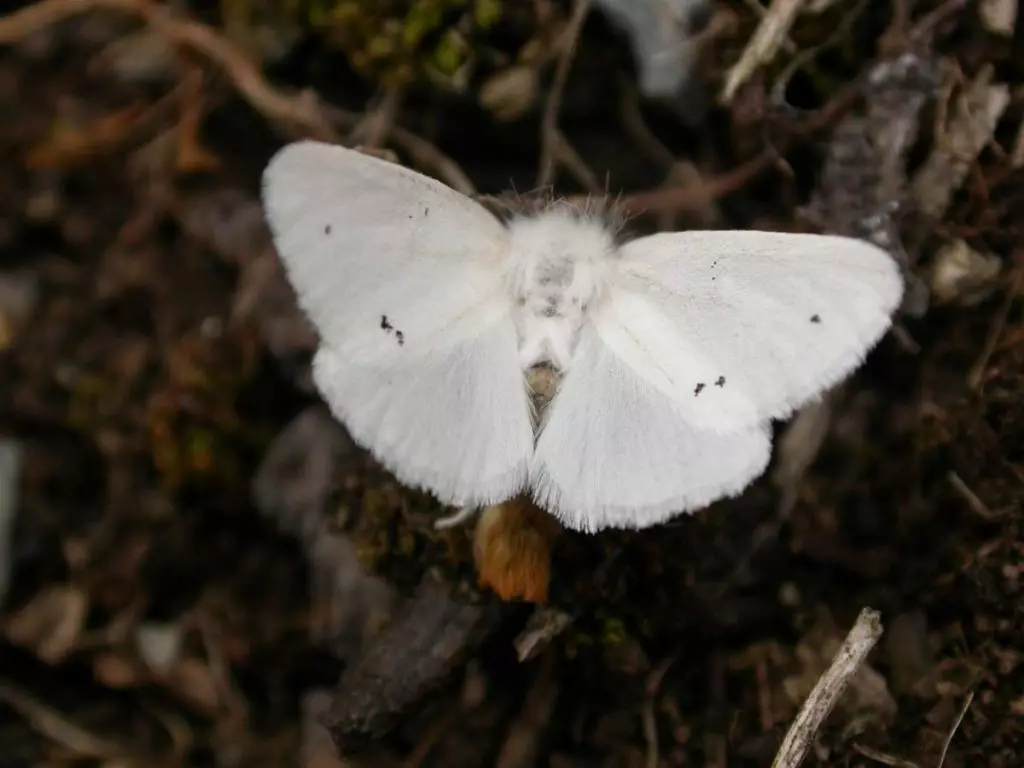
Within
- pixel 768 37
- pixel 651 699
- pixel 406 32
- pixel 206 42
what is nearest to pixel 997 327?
pixel 768 37

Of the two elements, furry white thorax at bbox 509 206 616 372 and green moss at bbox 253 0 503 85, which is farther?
green moss at bbox 253 0 503 85

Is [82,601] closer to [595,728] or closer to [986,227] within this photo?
[595,728]

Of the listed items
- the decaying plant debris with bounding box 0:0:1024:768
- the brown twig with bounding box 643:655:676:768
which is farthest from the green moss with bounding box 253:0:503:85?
the brown twig with bounding box 643:655:676:768

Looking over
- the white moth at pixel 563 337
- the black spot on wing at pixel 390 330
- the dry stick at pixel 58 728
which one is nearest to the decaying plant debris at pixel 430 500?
the dry stick at pixel 58 728

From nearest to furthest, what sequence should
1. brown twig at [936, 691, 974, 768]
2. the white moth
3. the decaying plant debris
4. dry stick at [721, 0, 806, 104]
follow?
1. the white moth
2. brown twig at [936, 691, 974, 768]
3. the decaying plant debris
4. dry stick at [721, 0, 806, 104]

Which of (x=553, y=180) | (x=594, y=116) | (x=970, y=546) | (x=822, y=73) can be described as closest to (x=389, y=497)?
(x=553, y=180)

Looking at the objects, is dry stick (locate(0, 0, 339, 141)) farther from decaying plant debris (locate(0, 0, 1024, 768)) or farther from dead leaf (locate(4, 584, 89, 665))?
dead leaf (locate(4, 584, 89, 665))

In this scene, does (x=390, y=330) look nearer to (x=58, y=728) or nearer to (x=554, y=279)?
(x=554, y=279)

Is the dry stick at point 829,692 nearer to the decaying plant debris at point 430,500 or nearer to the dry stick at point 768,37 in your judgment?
the decaying plant debris at point 430,500
